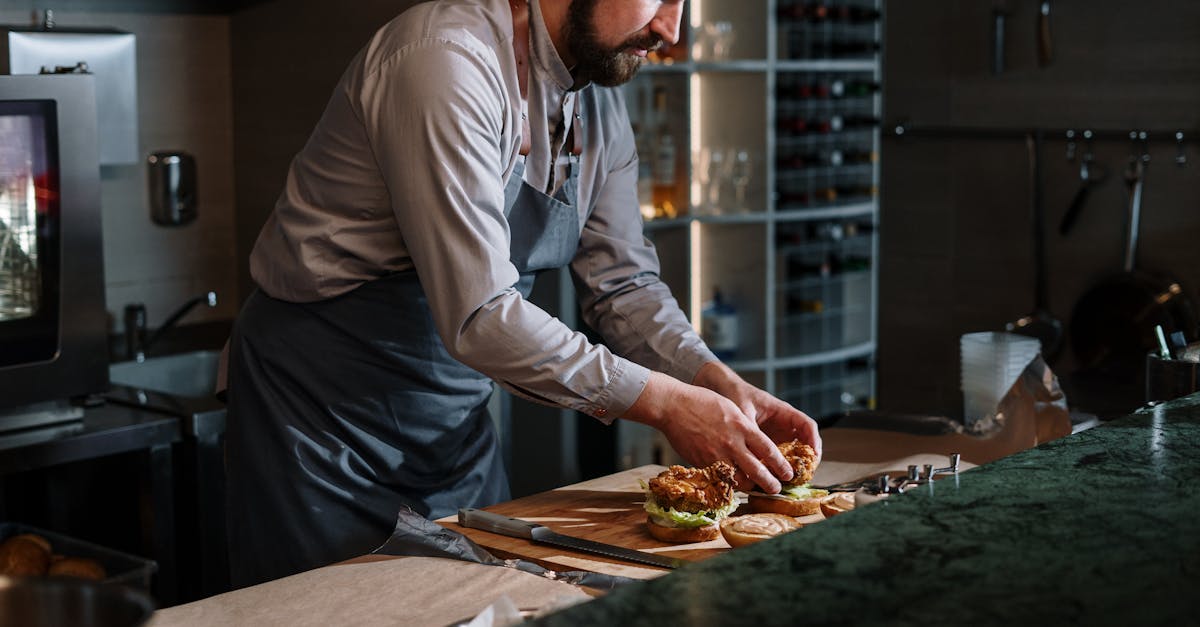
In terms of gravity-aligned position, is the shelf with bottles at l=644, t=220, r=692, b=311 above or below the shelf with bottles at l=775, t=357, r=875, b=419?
above

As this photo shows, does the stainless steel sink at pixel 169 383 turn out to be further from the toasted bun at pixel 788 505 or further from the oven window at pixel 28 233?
the toasted bun at pixel 788 505

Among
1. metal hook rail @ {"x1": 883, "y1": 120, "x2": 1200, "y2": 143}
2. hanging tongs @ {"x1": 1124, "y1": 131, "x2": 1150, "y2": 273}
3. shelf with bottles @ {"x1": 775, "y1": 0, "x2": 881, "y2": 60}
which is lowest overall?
hanging tongs @ {"x1": 1124, "y1": 131, "x2": 1150, "y2": 273}

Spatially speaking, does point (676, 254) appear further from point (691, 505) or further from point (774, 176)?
point (691, 505)

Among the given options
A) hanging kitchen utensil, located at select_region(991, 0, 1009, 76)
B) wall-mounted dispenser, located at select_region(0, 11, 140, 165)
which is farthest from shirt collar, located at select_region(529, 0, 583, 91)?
hanging kitchen utensil, located at select_region(991, 0, 1009, 76)

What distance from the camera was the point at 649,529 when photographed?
166 centimetres

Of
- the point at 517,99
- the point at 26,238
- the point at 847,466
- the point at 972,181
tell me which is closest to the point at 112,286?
the point at 26,238

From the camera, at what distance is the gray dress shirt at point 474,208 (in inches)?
65.4

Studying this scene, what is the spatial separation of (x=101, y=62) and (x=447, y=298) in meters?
1.65

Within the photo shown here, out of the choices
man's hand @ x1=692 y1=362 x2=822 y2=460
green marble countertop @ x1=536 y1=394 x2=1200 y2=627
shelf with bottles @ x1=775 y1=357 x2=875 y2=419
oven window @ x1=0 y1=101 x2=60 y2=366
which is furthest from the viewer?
shelf with bottles @ x1=775 y1=357 x2=875 y2=419

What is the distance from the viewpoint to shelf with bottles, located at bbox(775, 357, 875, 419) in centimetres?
465

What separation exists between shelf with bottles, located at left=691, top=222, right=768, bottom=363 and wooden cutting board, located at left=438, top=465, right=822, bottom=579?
94.5 inches

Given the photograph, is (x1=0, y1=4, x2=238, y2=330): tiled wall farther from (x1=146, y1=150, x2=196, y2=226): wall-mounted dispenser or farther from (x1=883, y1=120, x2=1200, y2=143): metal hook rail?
(x1=883, y1=120, x2=1200, y2=143): metal hook rail

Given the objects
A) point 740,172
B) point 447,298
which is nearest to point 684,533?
point 447,298

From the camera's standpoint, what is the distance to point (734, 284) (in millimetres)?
4344
